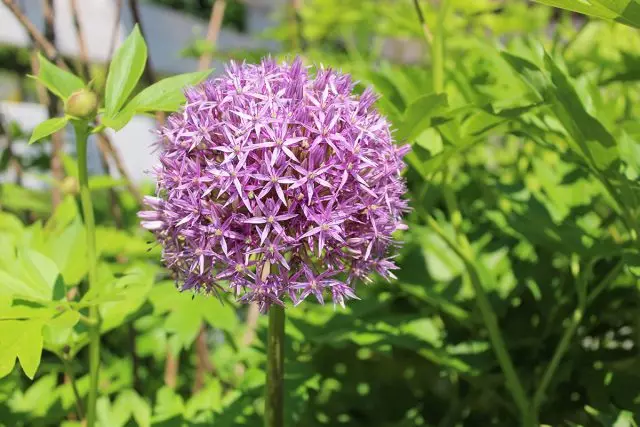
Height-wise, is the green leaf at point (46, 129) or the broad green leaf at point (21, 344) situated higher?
the green leaf at point (46, 129)

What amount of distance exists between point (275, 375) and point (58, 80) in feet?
1.47

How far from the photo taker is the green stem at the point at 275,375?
0.80m

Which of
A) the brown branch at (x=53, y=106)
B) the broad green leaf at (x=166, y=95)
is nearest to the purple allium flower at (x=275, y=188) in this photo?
the broad green leaf at (x=166, y=95)

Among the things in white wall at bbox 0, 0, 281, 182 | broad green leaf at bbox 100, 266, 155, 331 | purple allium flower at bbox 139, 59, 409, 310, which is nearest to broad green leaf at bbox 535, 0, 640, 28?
purple allium flower at bbox 139, 59, 409, 310

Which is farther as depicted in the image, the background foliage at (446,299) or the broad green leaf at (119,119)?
the background foliage at (446,299)

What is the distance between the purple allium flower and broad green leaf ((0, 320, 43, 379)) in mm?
166

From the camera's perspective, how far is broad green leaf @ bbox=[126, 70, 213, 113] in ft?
2.44

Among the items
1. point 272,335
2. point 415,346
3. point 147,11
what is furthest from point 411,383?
point 147,11

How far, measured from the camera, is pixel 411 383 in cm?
140

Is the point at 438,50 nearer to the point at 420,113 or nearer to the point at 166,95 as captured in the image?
the point at 420,113

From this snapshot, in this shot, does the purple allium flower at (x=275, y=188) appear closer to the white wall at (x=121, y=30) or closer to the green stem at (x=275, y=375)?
the green stem at (x=275, y=375)

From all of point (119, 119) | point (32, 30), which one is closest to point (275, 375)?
point (119, 119)

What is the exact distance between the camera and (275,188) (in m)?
0.71

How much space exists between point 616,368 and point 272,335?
2.10 ft
